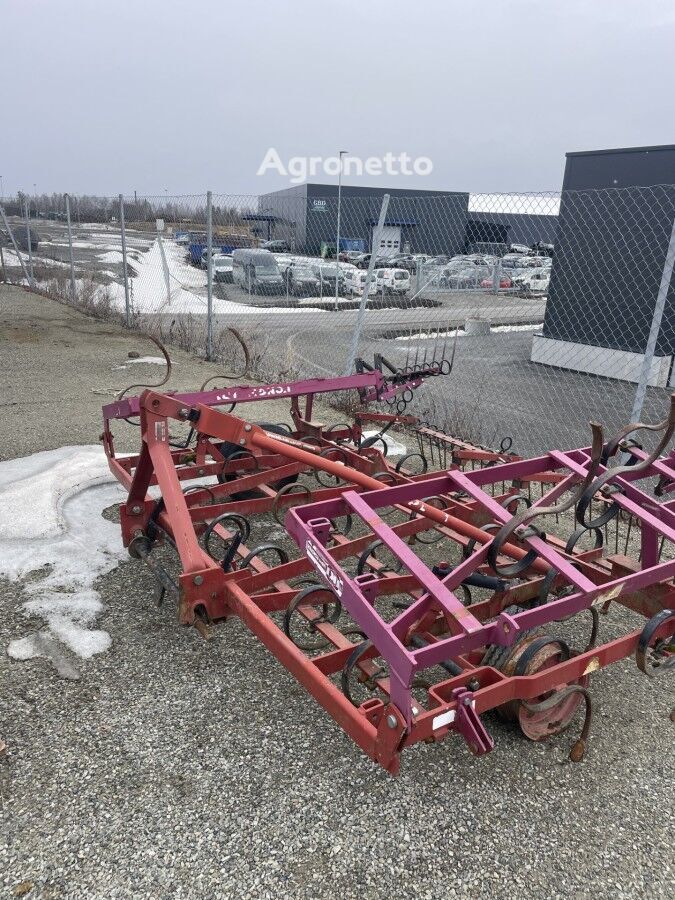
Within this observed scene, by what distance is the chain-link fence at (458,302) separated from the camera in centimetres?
963

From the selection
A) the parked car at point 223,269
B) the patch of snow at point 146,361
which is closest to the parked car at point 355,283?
the parked car at point 223,269

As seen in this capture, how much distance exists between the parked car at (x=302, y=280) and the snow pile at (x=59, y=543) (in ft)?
40.7

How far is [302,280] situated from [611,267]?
25.6 feet

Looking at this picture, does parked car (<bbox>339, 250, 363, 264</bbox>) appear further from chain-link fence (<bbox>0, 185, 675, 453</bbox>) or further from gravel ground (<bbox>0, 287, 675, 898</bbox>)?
gravel ground (<bbox>0, 287, 675, 898</bbox>)

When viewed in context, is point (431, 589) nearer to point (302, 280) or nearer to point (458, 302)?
point (458, 302)

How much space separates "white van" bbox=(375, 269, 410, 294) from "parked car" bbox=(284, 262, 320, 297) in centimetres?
232

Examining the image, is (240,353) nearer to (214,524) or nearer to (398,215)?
(214,524)

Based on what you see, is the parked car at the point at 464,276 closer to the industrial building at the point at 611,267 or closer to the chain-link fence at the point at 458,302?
the chain-link fence at the point at 458,302

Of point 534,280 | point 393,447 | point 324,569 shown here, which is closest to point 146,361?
point 393,447

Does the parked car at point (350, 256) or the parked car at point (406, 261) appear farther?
the parked car at point (350, 256)

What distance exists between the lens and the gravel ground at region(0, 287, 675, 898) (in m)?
2.13

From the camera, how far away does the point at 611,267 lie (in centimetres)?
1335

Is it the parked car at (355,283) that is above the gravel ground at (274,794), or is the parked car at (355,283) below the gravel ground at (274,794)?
above

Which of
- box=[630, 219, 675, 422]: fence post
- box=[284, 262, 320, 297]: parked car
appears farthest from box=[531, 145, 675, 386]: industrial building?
box=[630, 219, 675, 422]: fence post
